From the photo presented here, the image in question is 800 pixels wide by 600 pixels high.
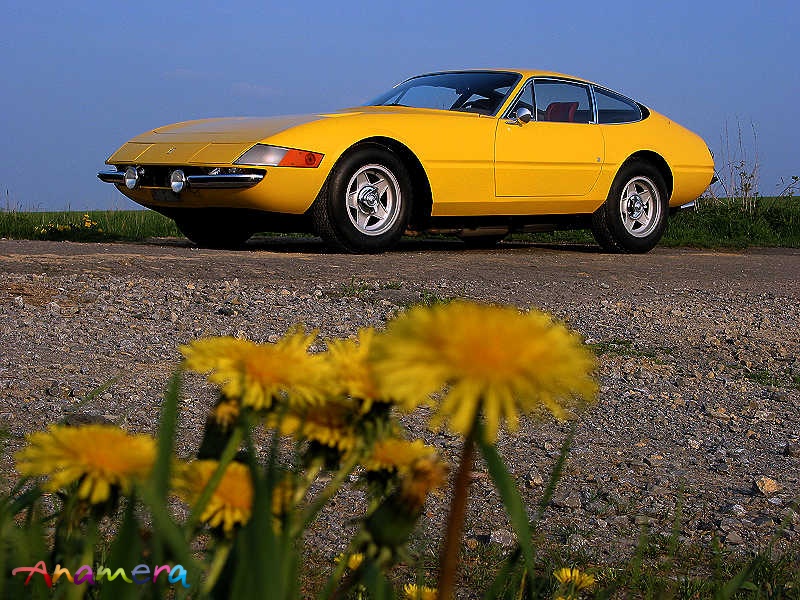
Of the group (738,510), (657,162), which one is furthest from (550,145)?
(738,510)

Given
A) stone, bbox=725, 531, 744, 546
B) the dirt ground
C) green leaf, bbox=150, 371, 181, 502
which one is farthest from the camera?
the dirt ground

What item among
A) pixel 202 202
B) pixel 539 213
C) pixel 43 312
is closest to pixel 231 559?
pixel 43 312

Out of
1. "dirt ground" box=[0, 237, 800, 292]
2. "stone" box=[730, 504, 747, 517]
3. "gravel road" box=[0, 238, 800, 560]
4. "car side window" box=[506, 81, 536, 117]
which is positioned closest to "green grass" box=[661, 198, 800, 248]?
"dirt ground" box=[0, 237, 800, 292]

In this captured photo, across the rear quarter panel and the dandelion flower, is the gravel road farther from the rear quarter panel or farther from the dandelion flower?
the rear quarter panel

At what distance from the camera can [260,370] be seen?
2.22ft

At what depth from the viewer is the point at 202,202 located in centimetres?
776

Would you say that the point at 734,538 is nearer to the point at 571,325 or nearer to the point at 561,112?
the point at 571,325

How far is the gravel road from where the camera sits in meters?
3.16

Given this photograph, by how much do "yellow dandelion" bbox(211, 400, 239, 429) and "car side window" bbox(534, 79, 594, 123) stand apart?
8674 millimetres

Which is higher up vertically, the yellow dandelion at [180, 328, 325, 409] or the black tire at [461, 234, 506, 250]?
the yellow dandelion at [180, 328, 325, 409]

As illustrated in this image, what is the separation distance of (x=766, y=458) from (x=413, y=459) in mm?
3229

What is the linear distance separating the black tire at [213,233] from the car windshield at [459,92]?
5.41ft

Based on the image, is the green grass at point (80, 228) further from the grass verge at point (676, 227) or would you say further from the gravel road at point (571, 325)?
the gravel road at point (571, 325)

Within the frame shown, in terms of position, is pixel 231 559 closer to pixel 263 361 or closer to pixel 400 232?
pixel 263 361
